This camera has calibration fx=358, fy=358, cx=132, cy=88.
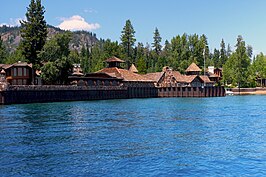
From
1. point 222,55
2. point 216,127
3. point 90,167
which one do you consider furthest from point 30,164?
point 222,55

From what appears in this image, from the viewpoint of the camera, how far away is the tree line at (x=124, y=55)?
3297 inches

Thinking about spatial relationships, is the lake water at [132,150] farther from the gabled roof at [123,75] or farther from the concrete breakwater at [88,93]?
the gabled roof at [123,75]

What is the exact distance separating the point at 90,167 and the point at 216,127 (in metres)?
18.9

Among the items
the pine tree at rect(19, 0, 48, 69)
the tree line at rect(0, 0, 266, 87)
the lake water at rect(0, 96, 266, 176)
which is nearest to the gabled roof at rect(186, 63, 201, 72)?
the tree line at rect(0, 0, 266, 87)

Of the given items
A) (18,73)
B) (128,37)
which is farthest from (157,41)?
(18,73)

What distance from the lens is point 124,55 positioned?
14275 cm

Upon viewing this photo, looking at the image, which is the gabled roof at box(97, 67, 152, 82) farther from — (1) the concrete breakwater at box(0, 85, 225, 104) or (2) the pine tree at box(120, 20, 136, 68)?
(2) the pine tree at box(120, 20, 136, 68)

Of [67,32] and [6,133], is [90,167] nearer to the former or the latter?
[6,133]

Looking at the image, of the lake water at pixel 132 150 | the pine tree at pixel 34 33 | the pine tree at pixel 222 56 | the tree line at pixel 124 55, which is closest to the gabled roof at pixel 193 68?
the tree line at pixel 124 55

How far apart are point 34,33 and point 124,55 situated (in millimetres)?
57746

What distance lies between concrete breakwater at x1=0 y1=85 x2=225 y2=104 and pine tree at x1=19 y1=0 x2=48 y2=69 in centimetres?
1077

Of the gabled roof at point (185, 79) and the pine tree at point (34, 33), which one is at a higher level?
the pine tree at point (34, 33)

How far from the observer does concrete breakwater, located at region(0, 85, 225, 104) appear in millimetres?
71113

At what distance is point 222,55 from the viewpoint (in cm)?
18775
